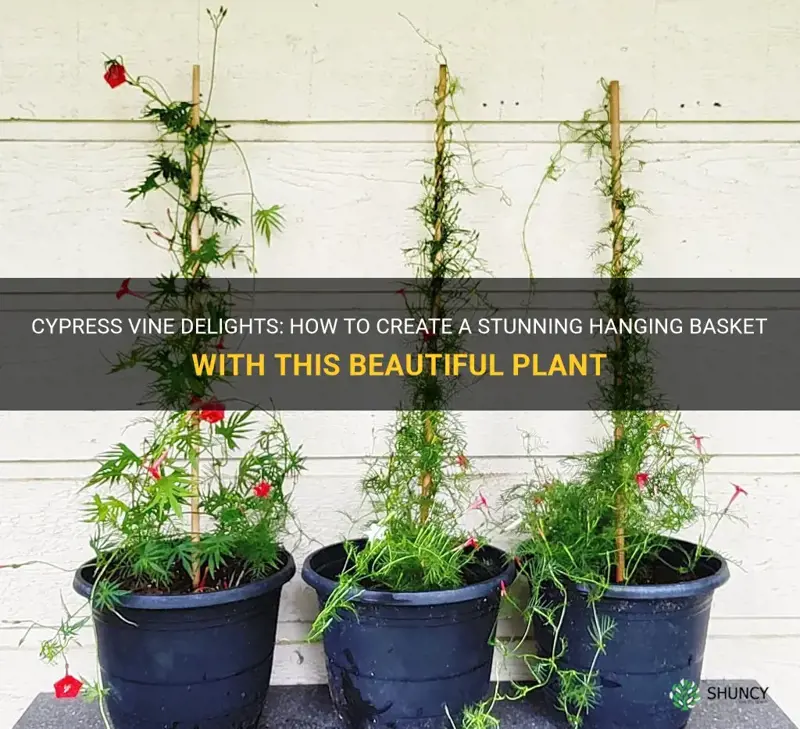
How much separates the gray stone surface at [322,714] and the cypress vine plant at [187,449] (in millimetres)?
61

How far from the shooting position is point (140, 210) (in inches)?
44.8

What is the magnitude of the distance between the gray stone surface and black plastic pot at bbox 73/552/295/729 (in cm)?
15

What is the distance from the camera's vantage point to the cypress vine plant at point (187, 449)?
95 centimetres

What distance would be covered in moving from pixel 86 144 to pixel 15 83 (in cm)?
16

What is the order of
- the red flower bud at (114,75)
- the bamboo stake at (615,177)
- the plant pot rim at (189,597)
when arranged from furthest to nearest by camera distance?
1. the bamboo stake at (615,177)
2. the red flower bud at (114,75)
3. the plant pot rim at (189,597)

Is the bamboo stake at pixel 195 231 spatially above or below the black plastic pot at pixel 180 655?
above

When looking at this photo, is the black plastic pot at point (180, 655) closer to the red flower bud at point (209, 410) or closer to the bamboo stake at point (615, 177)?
the red flower bud at point (209, 410)

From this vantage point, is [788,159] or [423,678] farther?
[788,159]

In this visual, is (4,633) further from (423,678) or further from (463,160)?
(463,160)

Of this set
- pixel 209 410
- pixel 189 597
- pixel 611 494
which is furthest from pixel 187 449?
pixel 611 494

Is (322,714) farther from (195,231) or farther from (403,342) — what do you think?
(195,231)

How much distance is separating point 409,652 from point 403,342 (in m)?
0.50

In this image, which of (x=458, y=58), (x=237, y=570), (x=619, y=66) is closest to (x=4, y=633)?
(x=237, y=570)

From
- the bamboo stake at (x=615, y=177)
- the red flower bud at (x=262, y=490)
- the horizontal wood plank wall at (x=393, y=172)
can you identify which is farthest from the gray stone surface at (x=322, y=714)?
the bamboo stake at (x=615, y=177)
